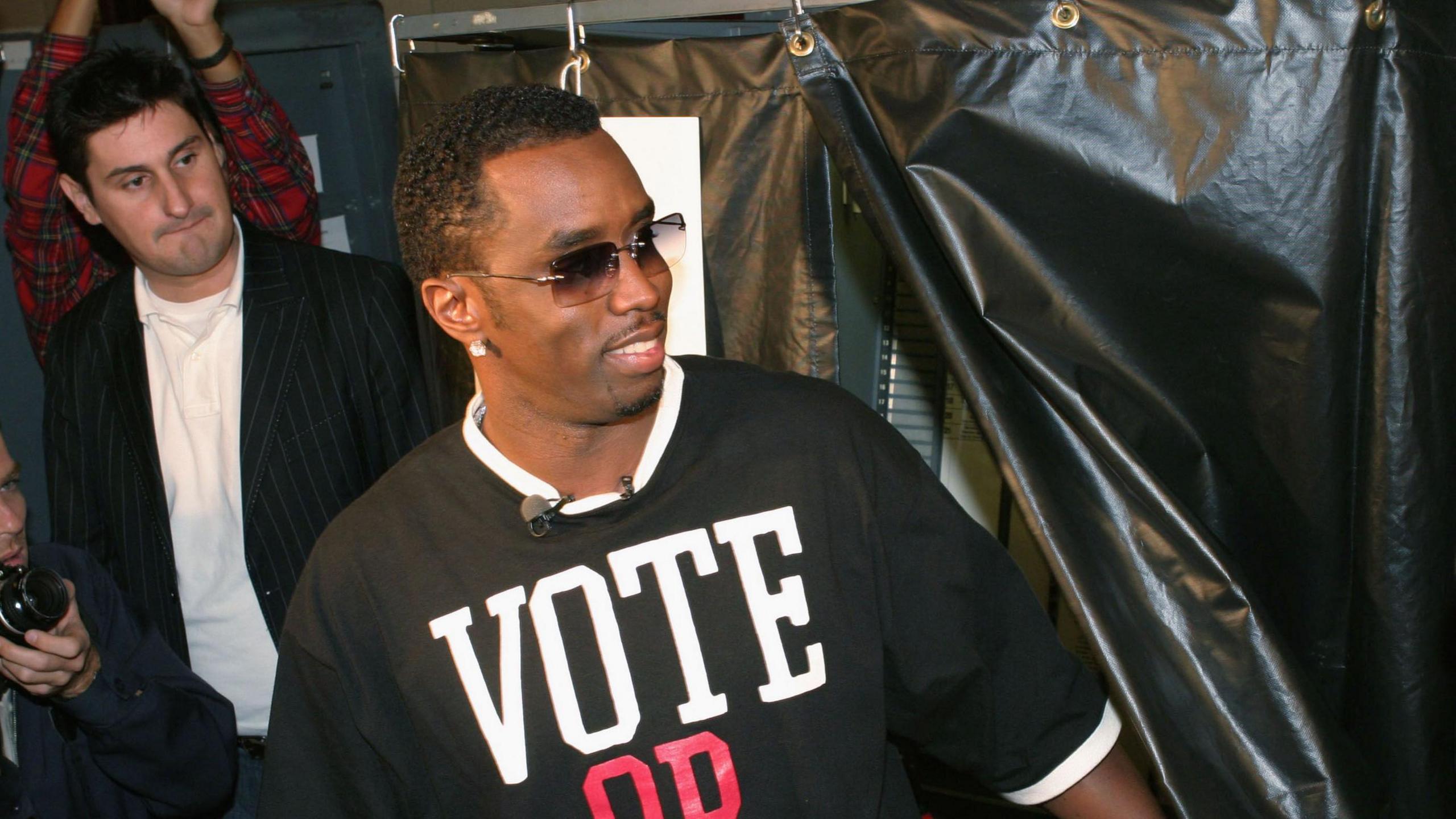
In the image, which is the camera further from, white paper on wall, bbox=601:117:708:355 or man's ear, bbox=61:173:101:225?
white paper on wall, bbox=601:117:708:355

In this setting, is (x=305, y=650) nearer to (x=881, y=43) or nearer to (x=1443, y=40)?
(x=881, y=43)

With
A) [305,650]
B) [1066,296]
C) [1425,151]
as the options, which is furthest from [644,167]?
[1425,151]

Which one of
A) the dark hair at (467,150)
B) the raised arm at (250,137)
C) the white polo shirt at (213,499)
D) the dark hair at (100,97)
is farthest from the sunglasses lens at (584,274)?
the raised arm at (250,137)

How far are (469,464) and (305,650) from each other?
293mm

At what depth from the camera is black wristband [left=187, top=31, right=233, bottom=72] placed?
2482 millimetres

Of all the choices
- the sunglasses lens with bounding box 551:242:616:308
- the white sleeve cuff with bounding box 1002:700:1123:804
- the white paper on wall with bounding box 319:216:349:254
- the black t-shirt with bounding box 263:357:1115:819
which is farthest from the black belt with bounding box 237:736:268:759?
the white sleeve cuff with bounding box 1002:700:1123:804

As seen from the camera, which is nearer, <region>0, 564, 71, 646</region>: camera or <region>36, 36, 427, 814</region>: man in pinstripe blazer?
<region>0, 564, 71, 646</region>: camera

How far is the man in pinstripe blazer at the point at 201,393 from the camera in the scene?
2.27 metres

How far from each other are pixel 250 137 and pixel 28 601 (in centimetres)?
110

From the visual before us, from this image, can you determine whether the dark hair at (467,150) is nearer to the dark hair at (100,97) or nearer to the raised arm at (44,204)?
the dark hair at (100,97)

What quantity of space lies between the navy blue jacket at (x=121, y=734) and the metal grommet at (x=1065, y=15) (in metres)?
1.70

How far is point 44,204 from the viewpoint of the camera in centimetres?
261

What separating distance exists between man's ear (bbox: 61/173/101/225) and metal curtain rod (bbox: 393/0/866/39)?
0.70 metres

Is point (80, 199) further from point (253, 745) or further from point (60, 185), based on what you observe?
point (253, 745)
